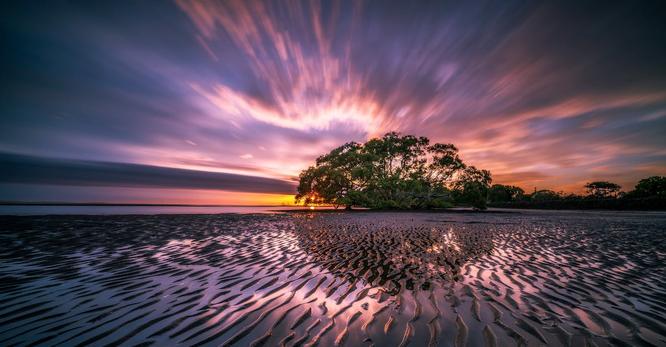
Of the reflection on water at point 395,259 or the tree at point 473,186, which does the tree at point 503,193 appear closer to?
the tree at point 473,186

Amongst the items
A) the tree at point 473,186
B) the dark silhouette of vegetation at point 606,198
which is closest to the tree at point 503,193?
the dark silhouette of vegetation at point 606,198

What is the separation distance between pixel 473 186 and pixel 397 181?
1764 centimetres

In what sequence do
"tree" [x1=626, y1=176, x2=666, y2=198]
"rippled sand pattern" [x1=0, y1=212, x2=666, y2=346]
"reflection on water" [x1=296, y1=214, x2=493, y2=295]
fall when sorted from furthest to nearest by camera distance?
1. "tree" [x1=626, y1=176, x2=666, y2=198]
2. "reflection on water" [x1=296, y1=214, x2=493, y2=295]
3. "rippled sand pattern" [x1=0, y1=212, x2=666, y2=346]

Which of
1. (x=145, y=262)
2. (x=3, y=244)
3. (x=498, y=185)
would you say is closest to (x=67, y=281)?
(x=145, y=262)

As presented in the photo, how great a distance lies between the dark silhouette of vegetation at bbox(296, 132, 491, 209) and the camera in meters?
55.8

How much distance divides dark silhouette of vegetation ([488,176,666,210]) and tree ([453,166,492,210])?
17617mm

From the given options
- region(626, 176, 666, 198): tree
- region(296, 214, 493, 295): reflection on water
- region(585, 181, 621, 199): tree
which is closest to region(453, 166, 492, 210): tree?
Result: region(296, 214, 493, 295): reflection on water

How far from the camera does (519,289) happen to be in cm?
600

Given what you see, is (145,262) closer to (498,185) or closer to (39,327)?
(39,327)

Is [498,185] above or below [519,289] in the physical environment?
above

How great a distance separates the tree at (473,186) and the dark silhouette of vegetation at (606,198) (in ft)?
57.8

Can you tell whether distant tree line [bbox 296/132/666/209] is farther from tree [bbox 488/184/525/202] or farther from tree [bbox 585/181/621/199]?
tree [bbox 585/181/621/199]

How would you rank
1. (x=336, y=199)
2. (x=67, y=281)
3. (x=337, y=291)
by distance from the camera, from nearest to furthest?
(x=337, y=291) → (x=67, y=281) → (x=336, y=199)

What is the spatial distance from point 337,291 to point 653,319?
232 inches
